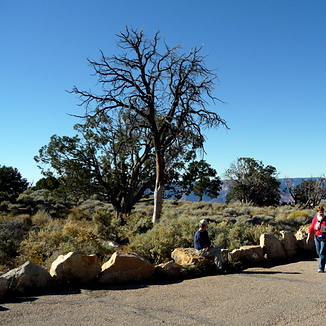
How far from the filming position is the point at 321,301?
6.35 metres

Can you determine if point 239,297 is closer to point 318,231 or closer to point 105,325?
point 105,325

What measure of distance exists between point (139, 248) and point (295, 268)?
13.7 feet

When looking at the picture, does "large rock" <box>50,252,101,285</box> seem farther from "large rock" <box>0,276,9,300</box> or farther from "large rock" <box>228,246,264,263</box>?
"large rock" <box>228,246,264,263</box>

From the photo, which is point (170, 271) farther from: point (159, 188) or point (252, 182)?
point (252, 182)

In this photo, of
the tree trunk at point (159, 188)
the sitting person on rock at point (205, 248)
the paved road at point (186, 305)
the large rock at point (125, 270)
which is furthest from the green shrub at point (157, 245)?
the tree trunk at point (159, 188)

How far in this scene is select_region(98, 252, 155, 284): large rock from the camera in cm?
768

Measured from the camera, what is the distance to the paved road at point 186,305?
5.30 meters

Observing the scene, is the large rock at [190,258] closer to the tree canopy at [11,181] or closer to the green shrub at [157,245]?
the green shrub at [157,245]

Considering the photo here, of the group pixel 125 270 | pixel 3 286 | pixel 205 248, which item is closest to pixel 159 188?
pixel 205 248

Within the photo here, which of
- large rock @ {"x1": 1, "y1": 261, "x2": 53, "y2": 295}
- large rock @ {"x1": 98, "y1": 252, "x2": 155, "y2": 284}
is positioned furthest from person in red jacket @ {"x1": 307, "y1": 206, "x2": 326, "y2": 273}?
large rock @ {"x1": 1, "y1": 261, "x2": 53, "y2": 295}

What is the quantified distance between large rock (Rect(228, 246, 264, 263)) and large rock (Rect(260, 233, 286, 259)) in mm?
449

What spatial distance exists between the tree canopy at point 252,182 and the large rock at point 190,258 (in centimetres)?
3900

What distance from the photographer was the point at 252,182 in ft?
156

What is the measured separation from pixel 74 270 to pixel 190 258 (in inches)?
118
